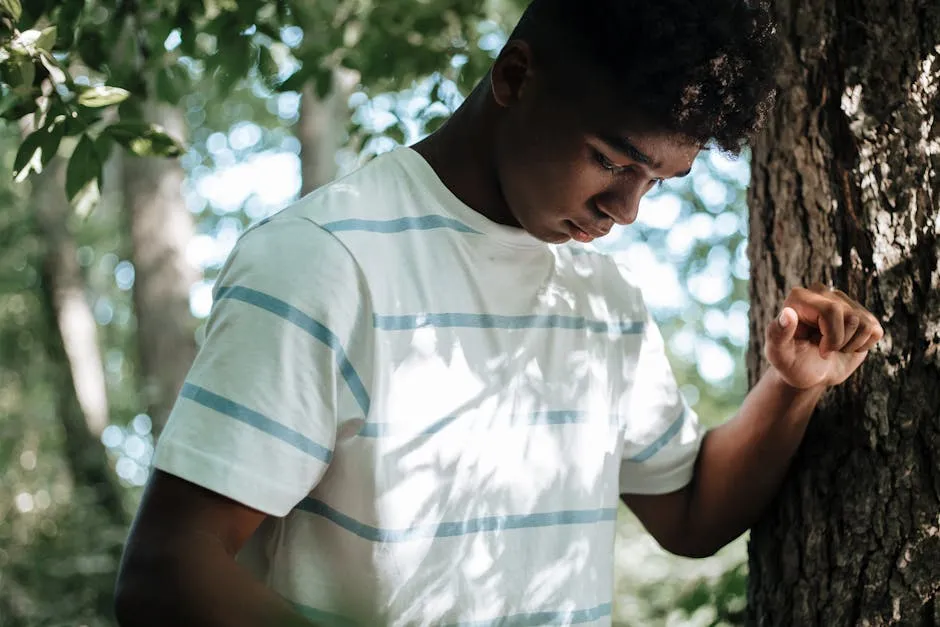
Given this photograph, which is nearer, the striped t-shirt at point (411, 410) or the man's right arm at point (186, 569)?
the man's right arm at point (186, 569)

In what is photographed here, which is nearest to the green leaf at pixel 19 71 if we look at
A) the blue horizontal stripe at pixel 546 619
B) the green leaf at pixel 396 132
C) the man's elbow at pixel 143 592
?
the man's elbow at pixel 143 592

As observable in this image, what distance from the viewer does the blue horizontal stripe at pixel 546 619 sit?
5.27 feet

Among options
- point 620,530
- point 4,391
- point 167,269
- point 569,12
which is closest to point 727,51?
point 569,12

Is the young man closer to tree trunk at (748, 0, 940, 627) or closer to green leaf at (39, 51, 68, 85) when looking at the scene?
tree trunk at (748, 0, 940, 627)

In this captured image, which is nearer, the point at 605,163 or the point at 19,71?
the point at 605,163

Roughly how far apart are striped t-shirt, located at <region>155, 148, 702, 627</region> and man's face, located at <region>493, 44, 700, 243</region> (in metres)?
0.09

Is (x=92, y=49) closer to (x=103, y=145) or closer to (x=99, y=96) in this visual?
(x=103, y=145)

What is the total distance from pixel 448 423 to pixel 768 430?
0.63 m

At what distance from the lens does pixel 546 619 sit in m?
1.67

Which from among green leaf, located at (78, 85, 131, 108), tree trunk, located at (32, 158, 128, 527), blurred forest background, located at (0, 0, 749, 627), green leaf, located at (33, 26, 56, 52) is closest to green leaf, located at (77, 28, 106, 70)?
blurred forest background, located at (0, 0, 749, 627)

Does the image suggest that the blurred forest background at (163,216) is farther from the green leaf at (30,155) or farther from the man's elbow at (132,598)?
the man's elbow at (132,598)

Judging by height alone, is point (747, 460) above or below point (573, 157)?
below

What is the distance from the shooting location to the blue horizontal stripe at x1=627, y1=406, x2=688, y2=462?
1.92 metres

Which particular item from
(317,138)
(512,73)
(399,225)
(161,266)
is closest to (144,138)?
(399,225)
